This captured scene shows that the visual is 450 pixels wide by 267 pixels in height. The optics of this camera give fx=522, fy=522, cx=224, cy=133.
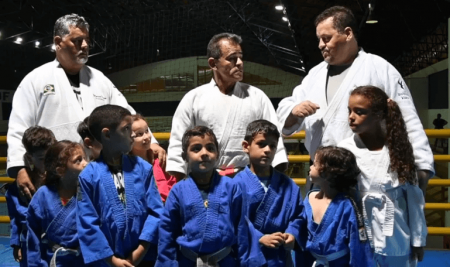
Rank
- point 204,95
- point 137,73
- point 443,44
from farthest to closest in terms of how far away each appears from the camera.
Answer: point 137,73 → point 443,44 → point 204,95

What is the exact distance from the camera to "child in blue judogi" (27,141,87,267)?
225 centimetres

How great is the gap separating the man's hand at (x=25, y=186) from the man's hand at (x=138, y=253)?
28.5 inches

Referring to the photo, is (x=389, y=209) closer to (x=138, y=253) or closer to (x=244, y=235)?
(x=244, y=235)

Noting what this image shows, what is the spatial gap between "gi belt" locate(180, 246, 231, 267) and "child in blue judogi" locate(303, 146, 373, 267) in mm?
385

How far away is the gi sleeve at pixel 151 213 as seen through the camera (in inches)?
84.7

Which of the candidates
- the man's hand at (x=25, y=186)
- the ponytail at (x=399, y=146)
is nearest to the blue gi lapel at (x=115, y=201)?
the man's hand at (x=25, y=186)

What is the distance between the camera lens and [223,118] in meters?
2.65

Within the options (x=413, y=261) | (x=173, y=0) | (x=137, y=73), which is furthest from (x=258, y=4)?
(x=413, y=261)

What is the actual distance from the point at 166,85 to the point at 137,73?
3.17 feet

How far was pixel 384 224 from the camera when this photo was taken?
220cm

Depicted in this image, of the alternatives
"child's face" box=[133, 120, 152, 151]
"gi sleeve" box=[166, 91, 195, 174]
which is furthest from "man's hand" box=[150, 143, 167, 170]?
"gi sleeve" box=[166, 91, 195, 174]

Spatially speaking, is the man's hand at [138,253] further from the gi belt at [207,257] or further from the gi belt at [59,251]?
the gi belt at [59,251]

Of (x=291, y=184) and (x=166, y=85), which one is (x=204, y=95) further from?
(x=166, y=85)

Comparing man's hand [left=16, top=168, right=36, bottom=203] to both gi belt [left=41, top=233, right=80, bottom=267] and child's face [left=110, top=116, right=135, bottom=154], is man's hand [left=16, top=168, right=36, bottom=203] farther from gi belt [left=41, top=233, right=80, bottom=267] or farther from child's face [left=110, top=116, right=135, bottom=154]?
child's face [left=110, top=116, right=135, bottom=154]
